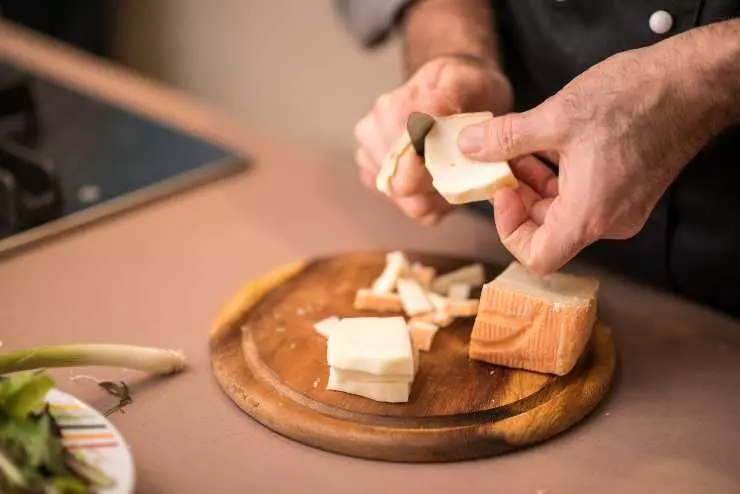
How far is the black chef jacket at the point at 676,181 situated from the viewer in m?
1.11

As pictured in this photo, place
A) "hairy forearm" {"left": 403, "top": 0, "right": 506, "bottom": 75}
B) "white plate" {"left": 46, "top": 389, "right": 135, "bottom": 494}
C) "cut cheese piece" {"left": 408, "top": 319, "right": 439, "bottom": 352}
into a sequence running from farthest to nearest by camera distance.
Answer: "hairy forearm" {"left": 403, "top": 0, "right": 506, "bottom": 75} → "cut cheese piece" {"left": 408, "top": 319, "right": 439, "bottom": 352} → "white plate" {"left": 46, "top": 389, "right": 135, "bottom": 494}

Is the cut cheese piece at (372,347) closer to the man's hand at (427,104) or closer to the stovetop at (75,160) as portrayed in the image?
the man's hand at (427,104)

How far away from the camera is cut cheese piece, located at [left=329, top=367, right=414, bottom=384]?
0.90m

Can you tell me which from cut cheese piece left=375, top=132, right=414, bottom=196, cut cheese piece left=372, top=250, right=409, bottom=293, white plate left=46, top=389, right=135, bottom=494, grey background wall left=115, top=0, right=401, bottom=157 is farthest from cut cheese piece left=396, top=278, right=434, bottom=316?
grey background wall left=115, top=0, right=401, bottom=157

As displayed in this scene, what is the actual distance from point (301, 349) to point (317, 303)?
11cm

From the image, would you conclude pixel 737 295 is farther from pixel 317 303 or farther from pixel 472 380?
pixel 317 303

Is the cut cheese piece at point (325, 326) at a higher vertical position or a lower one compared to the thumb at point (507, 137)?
lower

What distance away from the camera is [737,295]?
1.18 m

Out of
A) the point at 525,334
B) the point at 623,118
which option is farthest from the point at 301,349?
the point at 623,118

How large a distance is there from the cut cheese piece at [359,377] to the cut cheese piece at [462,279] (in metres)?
0.26

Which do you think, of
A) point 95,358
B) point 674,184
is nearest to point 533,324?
point 674,184

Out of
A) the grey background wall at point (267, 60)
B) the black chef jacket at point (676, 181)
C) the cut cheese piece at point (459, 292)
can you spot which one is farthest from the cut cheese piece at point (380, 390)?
the grey background wall at point (267, 60)

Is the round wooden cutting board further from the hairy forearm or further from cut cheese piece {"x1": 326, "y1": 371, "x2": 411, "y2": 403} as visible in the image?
the hairy forearm

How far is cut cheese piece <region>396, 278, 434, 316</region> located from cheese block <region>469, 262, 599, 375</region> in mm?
100
